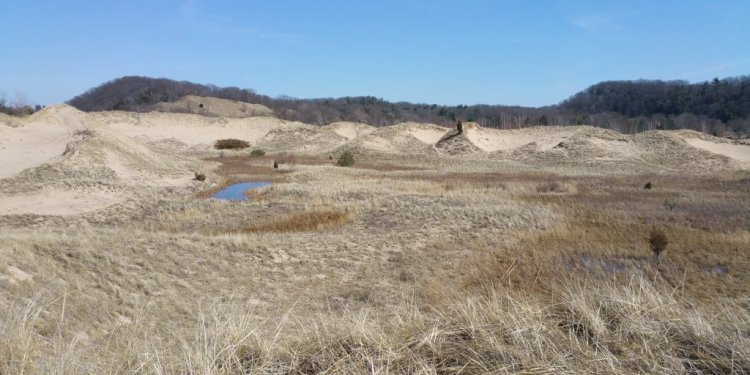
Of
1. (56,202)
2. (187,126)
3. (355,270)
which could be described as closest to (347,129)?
(187,126)

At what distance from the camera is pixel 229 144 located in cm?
6025

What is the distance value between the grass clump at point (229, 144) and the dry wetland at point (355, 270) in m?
20.9

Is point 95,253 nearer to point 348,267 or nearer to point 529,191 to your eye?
point 348,267

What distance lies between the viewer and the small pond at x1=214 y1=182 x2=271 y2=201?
2394cm

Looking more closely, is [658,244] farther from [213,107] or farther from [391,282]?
[213,107]

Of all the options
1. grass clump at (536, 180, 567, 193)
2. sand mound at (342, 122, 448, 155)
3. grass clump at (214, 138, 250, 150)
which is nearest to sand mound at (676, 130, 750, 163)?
sand mound at (342, 122, 448, 155)

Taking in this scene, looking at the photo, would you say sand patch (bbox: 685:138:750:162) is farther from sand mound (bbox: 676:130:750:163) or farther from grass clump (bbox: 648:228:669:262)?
grass clump (bbox: 648:228:669:262)

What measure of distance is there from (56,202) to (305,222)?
9.20 metres

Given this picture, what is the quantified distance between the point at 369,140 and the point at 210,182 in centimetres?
2759

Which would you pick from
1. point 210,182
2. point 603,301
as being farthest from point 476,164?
point 603,301

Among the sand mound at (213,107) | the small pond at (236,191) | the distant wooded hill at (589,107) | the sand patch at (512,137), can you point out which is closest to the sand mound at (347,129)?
the sand patch at (512,137)

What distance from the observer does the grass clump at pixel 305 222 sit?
53.5 ft

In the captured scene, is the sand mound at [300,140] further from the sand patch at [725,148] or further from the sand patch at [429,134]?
the sand patch at [725,148]

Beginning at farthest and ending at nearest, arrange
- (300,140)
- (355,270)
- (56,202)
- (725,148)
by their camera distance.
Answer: (300,140) → (725,148) → (56,202) → (355,270)
